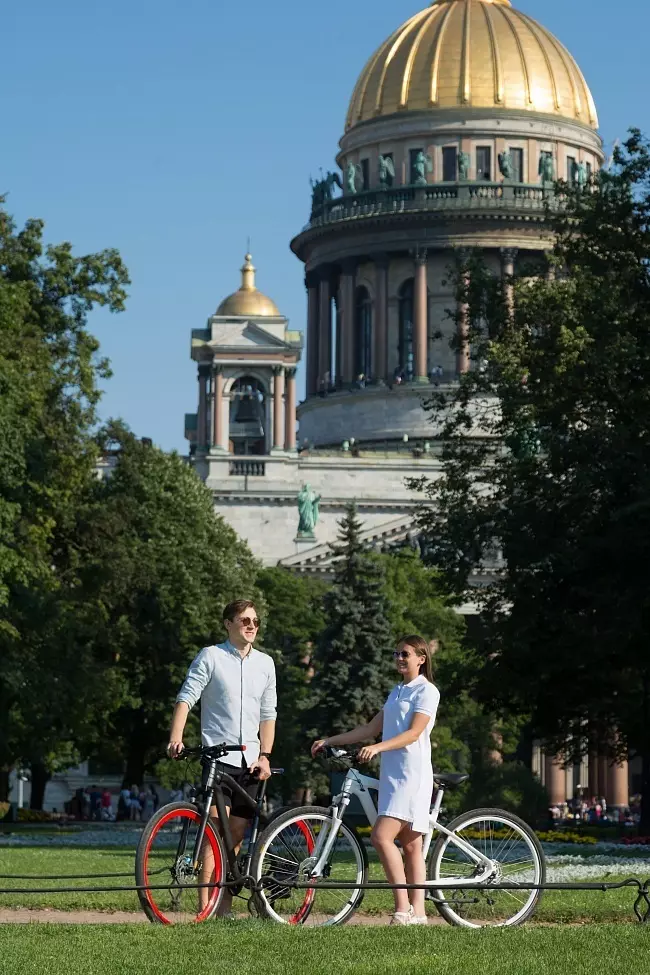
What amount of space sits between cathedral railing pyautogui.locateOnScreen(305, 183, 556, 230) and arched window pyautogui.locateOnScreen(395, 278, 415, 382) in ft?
12.9

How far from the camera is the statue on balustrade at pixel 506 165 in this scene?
360ft

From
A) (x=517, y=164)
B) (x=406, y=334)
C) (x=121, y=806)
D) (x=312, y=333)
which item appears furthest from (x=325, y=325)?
(x=121, y=806)

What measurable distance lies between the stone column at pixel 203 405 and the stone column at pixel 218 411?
1167 millimetres

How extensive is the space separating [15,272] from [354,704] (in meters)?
17.9

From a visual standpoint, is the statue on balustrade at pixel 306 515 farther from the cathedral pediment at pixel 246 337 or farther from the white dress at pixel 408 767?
the white dress at pixel 408 767

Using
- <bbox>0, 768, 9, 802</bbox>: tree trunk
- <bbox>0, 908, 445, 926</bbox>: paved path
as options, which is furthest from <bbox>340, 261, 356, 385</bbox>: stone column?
<bbox>0, 908, 445, 926</bbox>: paved path

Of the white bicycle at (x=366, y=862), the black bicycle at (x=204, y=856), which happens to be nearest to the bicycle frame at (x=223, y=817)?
the black bicycle at (x=204, y=856)

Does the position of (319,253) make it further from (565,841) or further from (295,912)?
(295,912)

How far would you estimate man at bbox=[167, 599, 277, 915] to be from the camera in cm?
1534

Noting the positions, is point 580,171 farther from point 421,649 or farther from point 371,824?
point 371,824

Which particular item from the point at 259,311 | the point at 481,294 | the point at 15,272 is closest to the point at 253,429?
the point at 259,311

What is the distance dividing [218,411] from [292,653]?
26426 millimetres

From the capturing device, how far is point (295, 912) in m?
14.9

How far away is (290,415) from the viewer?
320 ft
